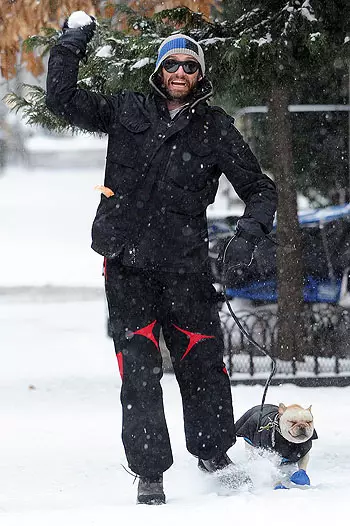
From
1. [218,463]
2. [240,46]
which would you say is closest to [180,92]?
[218,463]

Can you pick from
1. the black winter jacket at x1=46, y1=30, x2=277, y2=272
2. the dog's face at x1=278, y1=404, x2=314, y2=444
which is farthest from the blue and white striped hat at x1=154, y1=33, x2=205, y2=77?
the dog's face at x1=278, y1=404, x2=314, y2=444

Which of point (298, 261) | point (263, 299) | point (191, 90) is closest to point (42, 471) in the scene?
point (191, 90)

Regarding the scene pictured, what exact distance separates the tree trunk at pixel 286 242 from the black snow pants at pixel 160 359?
12.7 feet

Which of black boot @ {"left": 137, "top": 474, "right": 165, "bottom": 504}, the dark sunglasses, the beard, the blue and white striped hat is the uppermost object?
the blue and white striped hat

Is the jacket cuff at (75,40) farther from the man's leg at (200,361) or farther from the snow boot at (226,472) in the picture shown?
the snow boot at (226,472)

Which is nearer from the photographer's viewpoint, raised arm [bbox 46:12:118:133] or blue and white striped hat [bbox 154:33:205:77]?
raised arm [bbox 46:12:118:133]

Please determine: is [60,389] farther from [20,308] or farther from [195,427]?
[20,308]

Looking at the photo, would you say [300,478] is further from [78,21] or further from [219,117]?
[78,21]

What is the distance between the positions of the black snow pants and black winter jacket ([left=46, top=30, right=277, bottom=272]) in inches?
4.2

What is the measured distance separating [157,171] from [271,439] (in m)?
1.20

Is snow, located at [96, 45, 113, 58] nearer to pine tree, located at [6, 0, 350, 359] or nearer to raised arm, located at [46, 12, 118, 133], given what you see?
pine tree, located at [6, 0, 350, 359]

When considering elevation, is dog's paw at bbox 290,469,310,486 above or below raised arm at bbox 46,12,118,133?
below

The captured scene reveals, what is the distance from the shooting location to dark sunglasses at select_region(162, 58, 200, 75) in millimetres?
4578

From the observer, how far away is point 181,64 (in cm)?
458
